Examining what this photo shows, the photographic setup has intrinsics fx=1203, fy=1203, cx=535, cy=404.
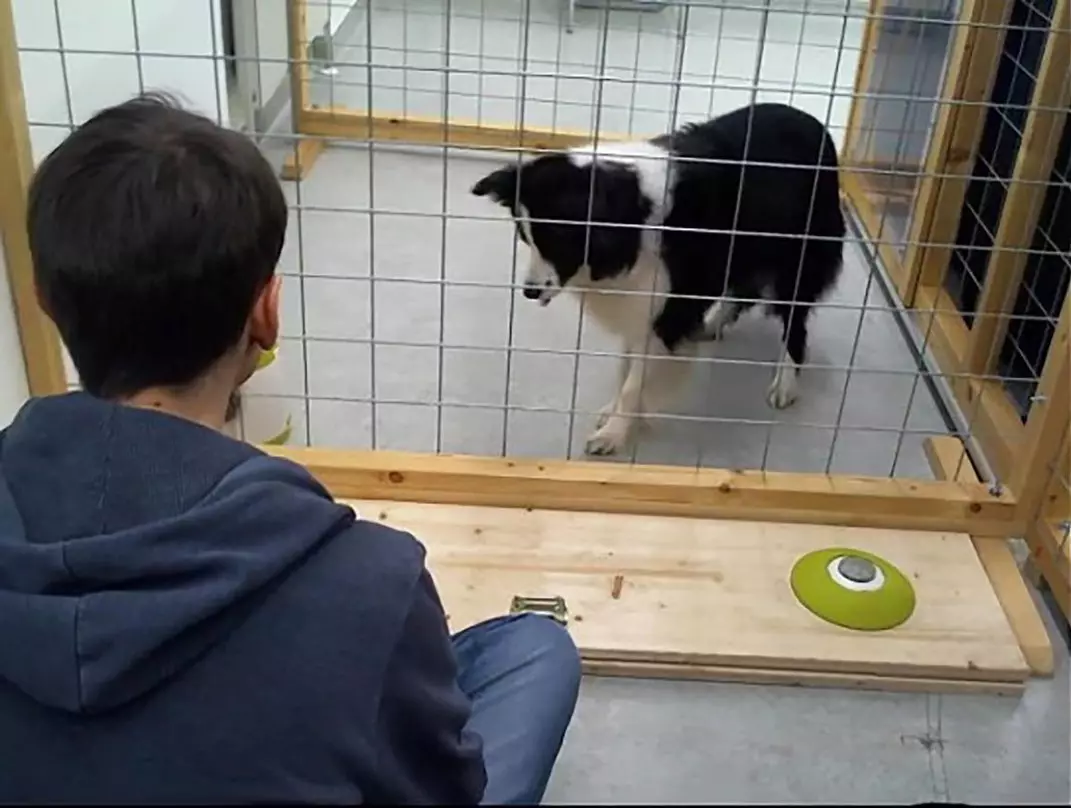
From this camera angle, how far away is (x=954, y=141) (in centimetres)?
216

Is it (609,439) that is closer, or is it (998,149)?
(609,439)

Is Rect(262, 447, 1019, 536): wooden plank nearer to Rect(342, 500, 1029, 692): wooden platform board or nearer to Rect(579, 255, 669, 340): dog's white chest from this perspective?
Rect(342, 500, 1029, 692): wooden platform board

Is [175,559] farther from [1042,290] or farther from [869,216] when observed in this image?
[869,216]

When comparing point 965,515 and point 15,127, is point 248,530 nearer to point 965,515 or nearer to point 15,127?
point 15,127

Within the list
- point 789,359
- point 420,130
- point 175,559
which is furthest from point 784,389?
point 175,559

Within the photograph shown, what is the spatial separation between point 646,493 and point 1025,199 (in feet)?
2.46

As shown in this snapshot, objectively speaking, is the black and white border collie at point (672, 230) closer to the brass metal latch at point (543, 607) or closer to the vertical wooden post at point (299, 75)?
the brass metal latch at point (543, 607)

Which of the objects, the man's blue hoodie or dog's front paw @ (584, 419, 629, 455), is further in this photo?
dog's front paw @ (584, 419, 629, 455)

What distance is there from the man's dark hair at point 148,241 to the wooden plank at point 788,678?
857mm

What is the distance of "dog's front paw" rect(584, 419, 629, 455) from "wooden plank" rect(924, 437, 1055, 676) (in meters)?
0.49

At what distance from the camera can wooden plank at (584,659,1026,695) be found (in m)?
1.47

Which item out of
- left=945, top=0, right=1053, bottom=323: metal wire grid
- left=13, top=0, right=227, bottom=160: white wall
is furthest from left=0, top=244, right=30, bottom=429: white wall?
left=945, top=0, right=1053, bottom=323: metal wire grid

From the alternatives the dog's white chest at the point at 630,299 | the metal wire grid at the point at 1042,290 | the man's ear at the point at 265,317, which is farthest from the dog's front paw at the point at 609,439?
the man's ear at the point at 265,317

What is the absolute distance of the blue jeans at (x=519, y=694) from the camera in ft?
3.53
